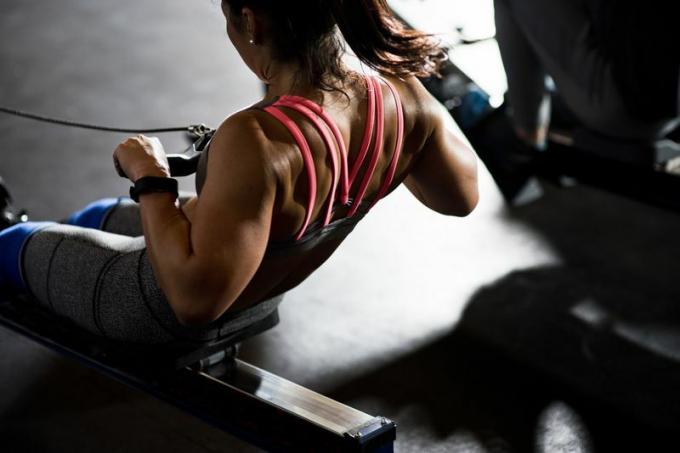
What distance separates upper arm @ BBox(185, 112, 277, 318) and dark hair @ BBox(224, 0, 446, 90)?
128 mm

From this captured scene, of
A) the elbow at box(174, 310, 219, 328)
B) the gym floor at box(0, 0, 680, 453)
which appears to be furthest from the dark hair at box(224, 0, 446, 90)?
the gym floor at box(0, 0, 680, 453)

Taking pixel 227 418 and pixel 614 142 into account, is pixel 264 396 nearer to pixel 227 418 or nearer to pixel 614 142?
pixel 227 418

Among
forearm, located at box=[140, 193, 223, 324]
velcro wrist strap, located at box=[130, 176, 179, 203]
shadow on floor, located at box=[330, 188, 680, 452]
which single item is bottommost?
shadow on floor, located at box=[330, 188, 680, 452]

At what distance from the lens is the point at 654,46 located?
218 centimetres

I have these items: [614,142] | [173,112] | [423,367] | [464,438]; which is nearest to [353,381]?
[423,367]

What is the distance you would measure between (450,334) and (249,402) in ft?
2.92

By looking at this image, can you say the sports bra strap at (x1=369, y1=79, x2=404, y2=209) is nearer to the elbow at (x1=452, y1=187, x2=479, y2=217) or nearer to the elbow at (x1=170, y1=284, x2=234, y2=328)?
the elbow at (x1=452, y1=187, x2=479, y2=217)

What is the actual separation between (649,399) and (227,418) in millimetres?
1032

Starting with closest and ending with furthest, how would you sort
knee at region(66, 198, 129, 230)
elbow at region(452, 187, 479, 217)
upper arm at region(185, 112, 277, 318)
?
upper arm at region(185, 112, 277, 318), elbow at region(452, 187, 479, 217), knee at region(66, 198, 129, 230)

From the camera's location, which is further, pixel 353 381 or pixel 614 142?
pixel 614 142

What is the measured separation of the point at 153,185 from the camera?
4.17 ft

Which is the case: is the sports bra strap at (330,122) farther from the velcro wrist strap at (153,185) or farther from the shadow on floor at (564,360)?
the shadow on floor at (564,360)

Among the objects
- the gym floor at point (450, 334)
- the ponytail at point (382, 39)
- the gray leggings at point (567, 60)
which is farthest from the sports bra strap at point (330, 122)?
the gray leggings at point (567, 60)

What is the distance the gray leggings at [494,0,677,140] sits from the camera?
232 cm
